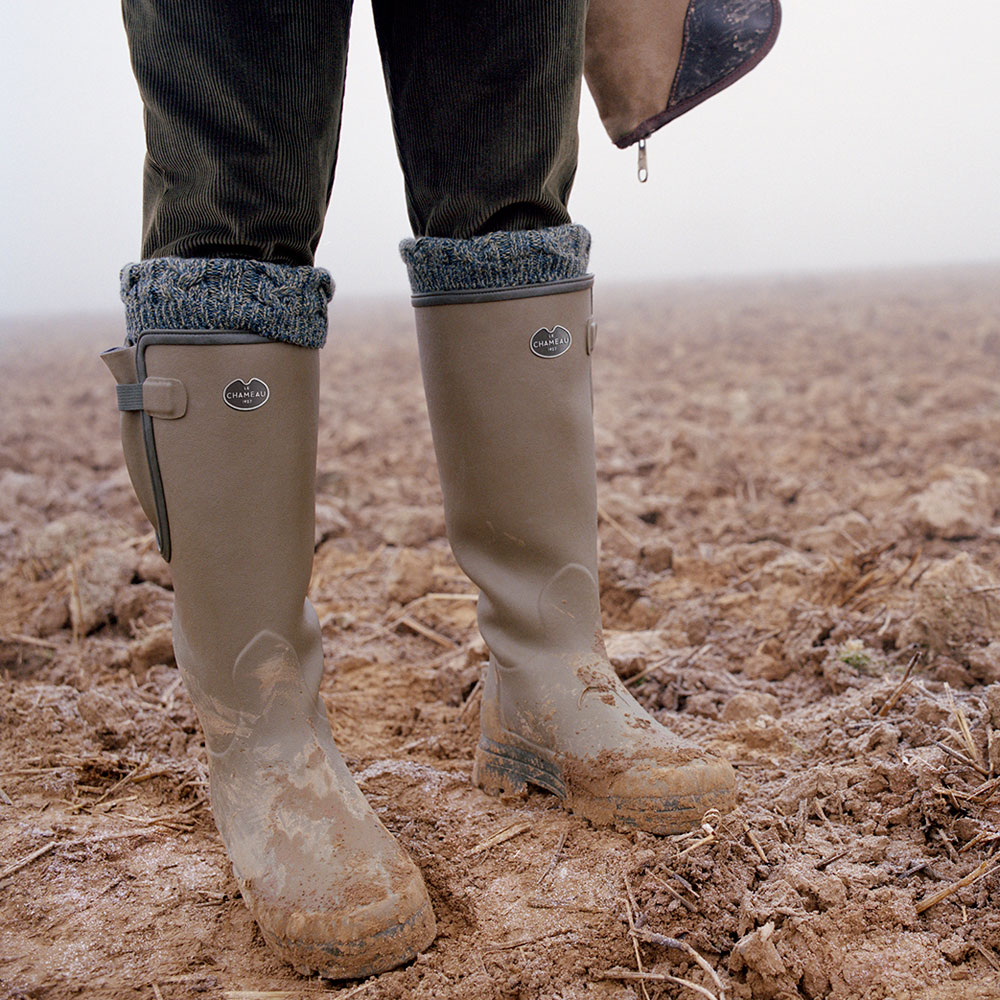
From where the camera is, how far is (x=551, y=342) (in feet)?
3.65

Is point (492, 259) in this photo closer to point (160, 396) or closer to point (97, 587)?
point (160, 396)

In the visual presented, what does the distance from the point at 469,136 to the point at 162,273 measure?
35cm

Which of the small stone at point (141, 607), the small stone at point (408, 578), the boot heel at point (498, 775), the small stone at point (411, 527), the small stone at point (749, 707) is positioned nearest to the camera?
the boot heel at point (498, 775)

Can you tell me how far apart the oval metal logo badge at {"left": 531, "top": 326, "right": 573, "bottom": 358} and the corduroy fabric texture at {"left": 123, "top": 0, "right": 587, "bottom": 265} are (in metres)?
0.12

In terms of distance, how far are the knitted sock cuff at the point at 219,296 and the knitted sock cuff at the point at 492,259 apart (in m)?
0.16

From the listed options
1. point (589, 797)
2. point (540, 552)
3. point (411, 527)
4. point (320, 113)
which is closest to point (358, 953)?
point (589, 797)

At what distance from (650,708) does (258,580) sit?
68 cm

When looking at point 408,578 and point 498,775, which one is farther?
point 408,578

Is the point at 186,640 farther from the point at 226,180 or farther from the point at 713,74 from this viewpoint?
the point at 713,74

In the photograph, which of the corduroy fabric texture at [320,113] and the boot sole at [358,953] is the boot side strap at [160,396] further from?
the boot sole at [358,953]

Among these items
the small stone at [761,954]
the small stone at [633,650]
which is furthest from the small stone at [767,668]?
the small stone at [761,954]

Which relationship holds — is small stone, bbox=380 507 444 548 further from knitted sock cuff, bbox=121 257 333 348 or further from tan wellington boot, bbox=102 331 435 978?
knitted sock cuff, bbox=121 257 333 348

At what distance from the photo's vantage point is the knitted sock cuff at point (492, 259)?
41.4 inches

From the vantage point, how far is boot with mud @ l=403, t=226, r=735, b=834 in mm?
1077
